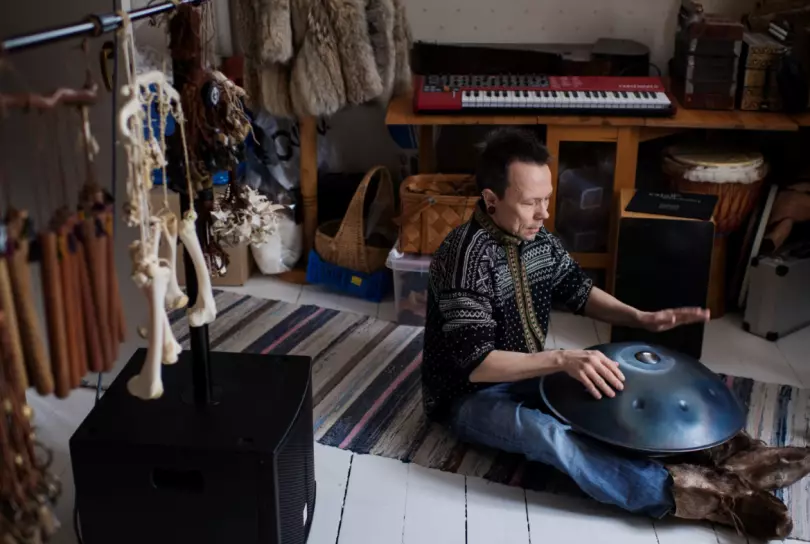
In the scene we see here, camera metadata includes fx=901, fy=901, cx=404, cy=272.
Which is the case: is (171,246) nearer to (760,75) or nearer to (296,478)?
(296,478)

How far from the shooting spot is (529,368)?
81.8 inches

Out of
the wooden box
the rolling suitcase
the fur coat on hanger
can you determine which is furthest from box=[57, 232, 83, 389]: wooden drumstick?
the wooden box

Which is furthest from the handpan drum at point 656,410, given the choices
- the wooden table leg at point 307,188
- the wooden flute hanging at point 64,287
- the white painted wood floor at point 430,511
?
the wooden table leg at point 307,188

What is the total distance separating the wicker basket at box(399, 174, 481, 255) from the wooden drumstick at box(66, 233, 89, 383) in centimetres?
185

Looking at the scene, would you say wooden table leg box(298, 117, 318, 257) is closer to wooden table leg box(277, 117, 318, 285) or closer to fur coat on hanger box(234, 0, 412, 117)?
wooden table leg box(277, 117, 318, 285)

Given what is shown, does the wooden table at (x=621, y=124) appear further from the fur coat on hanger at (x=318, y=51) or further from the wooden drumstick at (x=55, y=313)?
the wooden drumstick at (x=55, y=313)

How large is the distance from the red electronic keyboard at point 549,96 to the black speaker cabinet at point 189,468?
1.48 meters

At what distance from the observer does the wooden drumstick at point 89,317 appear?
45.2 inches

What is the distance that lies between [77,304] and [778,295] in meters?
2.45

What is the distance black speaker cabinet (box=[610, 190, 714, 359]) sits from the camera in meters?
2.73

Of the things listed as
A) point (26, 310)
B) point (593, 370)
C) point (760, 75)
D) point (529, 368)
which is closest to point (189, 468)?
point (26, 310)

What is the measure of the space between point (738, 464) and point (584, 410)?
43 cm

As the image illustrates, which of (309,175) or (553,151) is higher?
(553,151)

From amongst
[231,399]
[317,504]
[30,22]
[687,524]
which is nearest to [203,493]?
[231,399]
